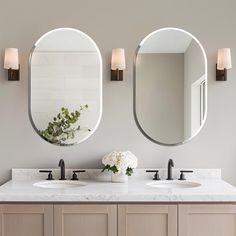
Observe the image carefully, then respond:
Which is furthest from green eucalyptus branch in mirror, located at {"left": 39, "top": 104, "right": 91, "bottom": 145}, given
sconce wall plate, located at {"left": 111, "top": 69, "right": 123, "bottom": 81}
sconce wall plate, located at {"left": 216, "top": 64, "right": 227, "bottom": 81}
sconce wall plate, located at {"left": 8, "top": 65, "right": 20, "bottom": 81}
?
sconce wall plate, located at {"left": 216, "top": 64, "right": 227, "bottom": 81}

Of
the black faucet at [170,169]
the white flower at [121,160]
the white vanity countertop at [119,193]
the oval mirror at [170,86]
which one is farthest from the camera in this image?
the oval mirror at [170,86]

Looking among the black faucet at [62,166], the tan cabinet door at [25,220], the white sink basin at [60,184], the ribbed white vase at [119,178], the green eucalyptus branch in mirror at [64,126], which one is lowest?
the tan cabinet door at [25,220]

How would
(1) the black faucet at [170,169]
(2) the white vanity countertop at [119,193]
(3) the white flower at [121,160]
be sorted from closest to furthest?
1. (2) the white vanity countertop at [119,193]
2. (3) the white flower at [121,160]
3. (1) the black faucet at [170,169]

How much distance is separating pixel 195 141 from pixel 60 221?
4.01ft

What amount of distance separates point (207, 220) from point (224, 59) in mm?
1227

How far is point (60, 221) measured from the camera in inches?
96.0

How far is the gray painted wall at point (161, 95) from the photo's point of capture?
9.98 feet

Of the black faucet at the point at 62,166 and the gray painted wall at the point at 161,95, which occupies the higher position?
the gray painted wall at the point at 161,95

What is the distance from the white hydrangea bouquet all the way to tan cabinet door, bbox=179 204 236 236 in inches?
21.7

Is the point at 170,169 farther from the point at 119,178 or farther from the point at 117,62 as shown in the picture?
the point at 117,62

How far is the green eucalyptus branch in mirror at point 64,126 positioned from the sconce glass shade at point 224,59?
1.07m

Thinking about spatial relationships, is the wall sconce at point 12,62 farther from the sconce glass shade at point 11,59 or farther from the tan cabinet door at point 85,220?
the tan cabinet door at point 85,220

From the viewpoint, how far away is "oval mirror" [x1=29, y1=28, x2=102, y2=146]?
3039 millimetres

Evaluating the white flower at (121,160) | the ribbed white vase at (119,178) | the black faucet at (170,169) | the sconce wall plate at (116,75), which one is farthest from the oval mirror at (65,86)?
the black faucet at (170,169)
